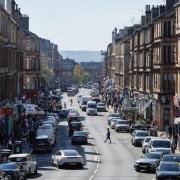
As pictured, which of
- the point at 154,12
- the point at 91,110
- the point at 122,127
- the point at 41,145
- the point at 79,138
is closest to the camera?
the point at 41,145

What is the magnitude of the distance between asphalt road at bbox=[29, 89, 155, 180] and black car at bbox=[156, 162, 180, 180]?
115 inches

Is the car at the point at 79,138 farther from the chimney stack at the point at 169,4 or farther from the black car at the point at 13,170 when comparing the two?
the chimney stack at the point at 169,4

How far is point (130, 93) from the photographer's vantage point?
124188 millimetres

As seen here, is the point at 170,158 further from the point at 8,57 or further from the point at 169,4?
the point at 169,4

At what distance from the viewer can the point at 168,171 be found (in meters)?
41.7

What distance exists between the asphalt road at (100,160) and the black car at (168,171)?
9.61ft

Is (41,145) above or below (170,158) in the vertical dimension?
below

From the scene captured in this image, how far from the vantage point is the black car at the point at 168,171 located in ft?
134

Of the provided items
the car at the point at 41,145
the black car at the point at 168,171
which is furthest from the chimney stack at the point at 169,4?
the black car at the point at 168,171

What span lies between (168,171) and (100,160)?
1585 centimetres

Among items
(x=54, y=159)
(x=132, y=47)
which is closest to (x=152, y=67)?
(x=132, y=47)

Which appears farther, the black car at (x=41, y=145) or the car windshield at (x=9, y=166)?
the black car at (x=41, y=145)

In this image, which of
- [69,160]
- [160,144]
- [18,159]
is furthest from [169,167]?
[160,144]

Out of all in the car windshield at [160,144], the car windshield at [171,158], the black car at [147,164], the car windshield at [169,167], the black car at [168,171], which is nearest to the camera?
the black car at [168,171]
